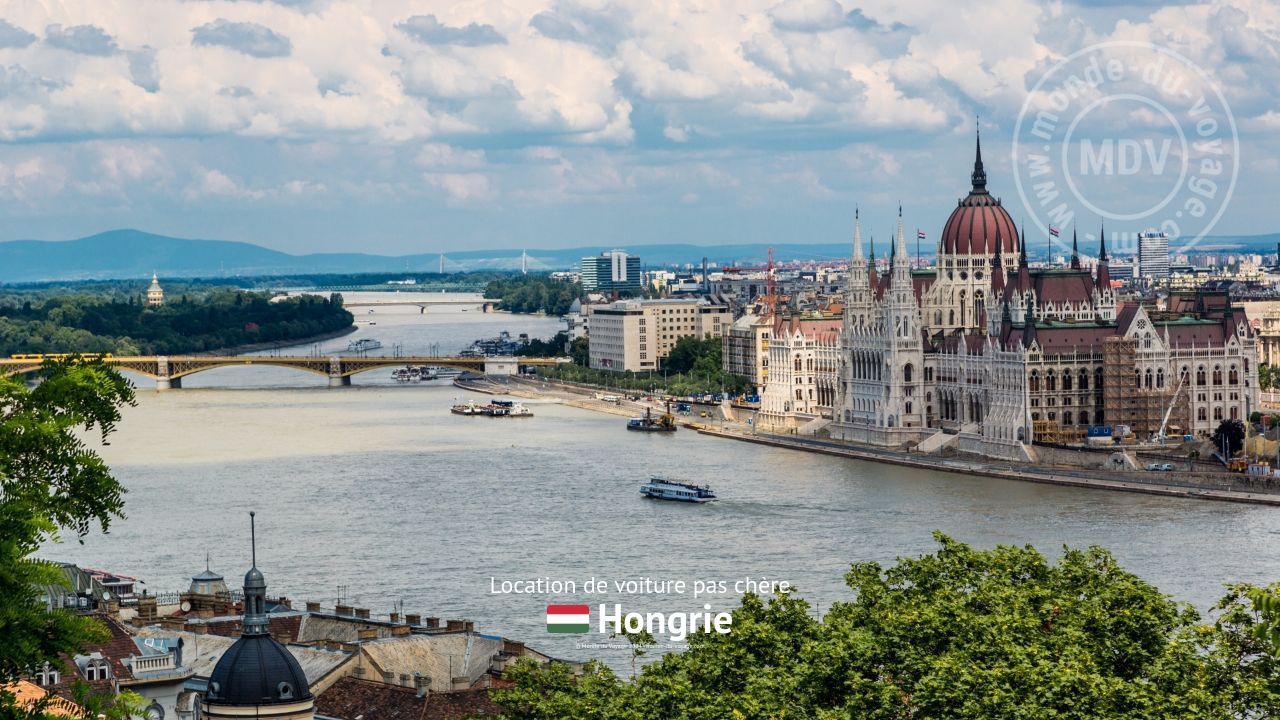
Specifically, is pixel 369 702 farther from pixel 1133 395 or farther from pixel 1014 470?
pixel 1133 395

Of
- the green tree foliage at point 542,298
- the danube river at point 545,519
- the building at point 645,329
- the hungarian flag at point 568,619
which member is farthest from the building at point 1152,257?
the hungarian flag at point 568,619

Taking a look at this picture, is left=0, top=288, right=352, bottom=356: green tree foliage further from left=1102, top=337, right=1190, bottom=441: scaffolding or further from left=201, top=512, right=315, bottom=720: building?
left=201, top=512, right=315, bottom=720: building

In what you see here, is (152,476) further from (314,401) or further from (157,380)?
(157,380)

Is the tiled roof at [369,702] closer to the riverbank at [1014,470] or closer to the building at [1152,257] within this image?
the riverbank at [1014,470]

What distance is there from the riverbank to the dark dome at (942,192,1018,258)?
8.51 m

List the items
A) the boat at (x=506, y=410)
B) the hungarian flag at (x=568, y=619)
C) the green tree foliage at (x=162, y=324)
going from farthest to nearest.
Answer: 1. the green tree foliage at (x=162, y=324)
2. the boat at (x=506, y=410)
3. the hungarian flag at (x=568, y=619)

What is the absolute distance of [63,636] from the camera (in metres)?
12.4

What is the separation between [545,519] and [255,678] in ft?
85.4

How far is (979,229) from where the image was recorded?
Result: 73.5 metres

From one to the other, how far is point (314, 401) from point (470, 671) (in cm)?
6063

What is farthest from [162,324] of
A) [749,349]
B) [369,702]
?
[369,702]

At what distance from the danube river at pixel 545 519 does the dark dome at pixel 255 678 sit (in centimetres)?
962

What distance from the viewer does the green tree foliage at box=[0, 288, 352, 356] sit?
12119 cm

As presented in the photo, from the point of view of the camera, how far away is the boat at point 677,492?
1949 inches
